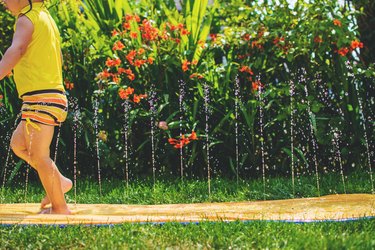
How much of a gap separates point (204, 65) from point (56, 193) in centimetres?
219

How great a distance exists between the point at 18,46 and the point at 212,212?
1399 mm

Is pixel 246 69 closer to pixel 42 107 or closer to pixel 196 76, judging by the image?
pixel 196 76

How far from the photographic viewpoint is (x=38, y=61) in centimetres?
344

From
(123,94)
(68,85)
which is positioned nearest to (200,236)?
(123,94)

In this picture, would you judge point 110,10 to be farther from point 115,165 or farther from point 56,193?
point 56,193

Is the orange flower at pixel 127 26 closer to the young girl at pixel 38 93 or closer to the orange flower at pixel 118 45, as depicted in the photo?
the orange flower at pixel 118 45

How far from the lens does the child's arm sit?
10.8 ft

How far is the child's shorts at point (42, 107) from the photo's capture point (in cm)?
340

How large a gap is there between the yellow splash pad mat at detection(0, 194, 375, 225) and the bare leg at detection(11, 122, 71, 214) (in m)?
0.15

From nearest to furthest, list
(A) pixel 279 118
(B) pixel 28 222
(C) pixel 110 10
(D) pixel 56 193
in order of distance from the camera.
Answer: (B) pixel 28 222, (D) pixel 56 193, (A) pixel 279 118, (C) pixel 110 10

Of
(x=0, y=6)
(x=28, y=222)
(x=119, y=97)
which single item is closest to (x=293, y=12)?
A: (x=119, y=97)

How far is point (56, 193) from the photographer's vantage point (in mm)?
3432

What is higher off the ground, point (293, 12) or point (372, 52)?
point (293, 12)

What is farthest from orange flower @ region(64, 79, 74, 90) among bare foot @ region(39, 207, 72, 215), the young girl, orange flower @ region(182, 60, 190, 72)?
bare foot @ region(39, 207, 72, 215)
